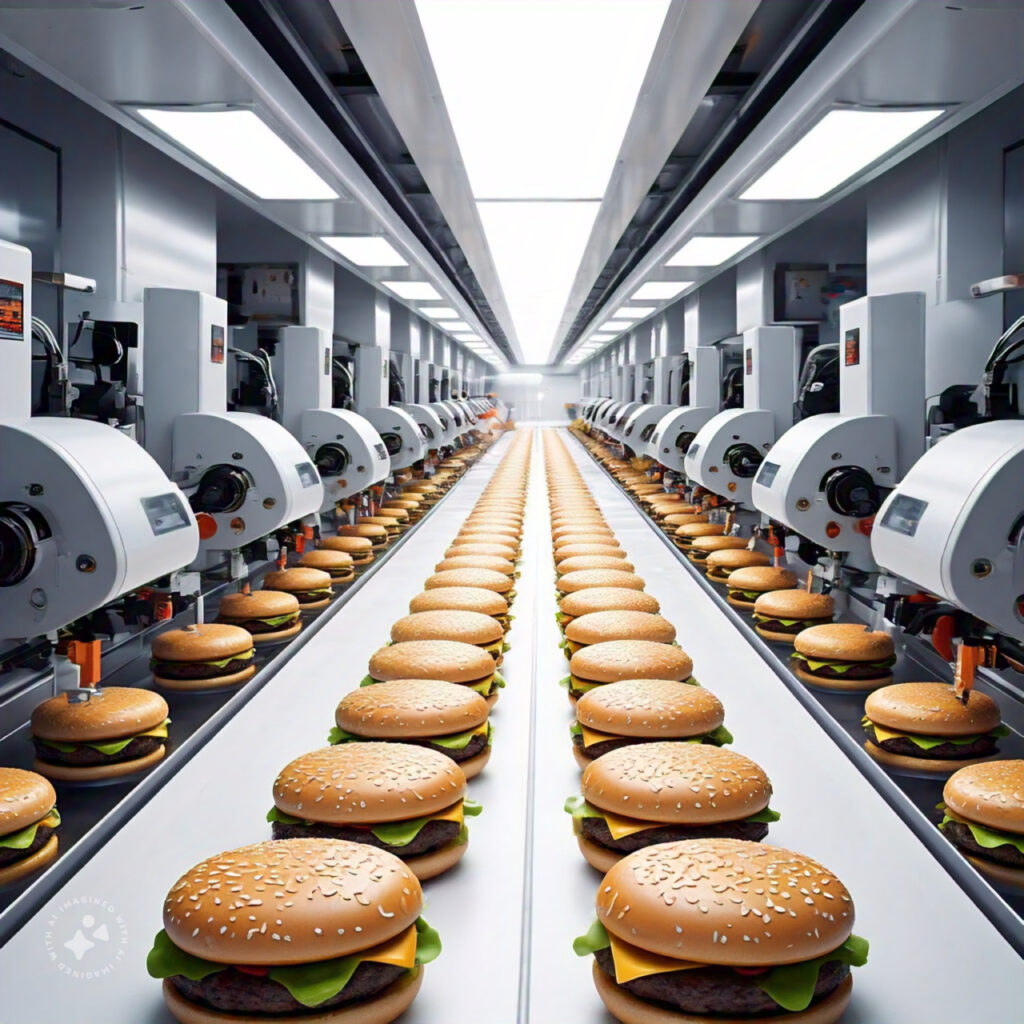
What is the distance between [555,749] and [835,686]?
1171 millimetres

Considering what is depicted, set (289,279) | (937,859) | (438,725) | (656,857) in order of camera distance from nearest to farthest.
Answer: (656,857), (937,859), (438,725), (289,279)

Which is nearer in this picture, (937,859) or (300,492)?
(937,859)

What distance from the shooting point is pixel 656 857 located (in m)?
1.62

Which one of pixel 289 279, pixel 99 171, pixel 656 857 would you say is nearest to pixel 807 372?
pixel 289 279

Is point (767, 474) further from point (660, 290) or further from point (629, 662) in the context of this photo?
point (660, 290)

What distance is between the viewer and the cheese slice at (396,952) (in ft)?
4.82

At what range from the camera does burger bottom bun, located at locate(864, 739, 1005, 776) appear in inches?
98.8

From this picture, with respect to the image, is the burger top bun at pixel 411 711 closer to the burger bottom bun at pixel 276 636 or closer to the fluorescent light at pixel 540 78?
the burger bottom bun at pixel 276 636

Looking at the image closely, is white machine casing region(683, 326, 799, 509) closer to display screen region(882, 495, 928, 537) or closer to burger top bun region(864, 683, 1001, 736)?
display screen region(882, 495, 928, 537)

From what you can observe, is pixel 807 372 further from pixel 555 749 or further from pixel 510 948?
pixel 510 948

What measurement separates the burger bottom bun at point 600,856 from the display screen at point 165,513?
1716 mm

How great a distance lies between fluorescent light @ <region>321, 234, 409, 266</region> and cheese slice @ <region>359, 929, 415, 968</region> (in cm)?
522

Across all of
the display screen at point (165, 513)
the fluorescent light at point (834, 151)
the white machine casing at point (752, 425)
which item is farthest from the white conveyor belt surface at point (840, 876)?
the white machine casing at point (752, 425)

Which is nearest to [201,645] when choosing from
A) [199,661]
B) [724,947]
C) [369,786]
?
[199,661]
